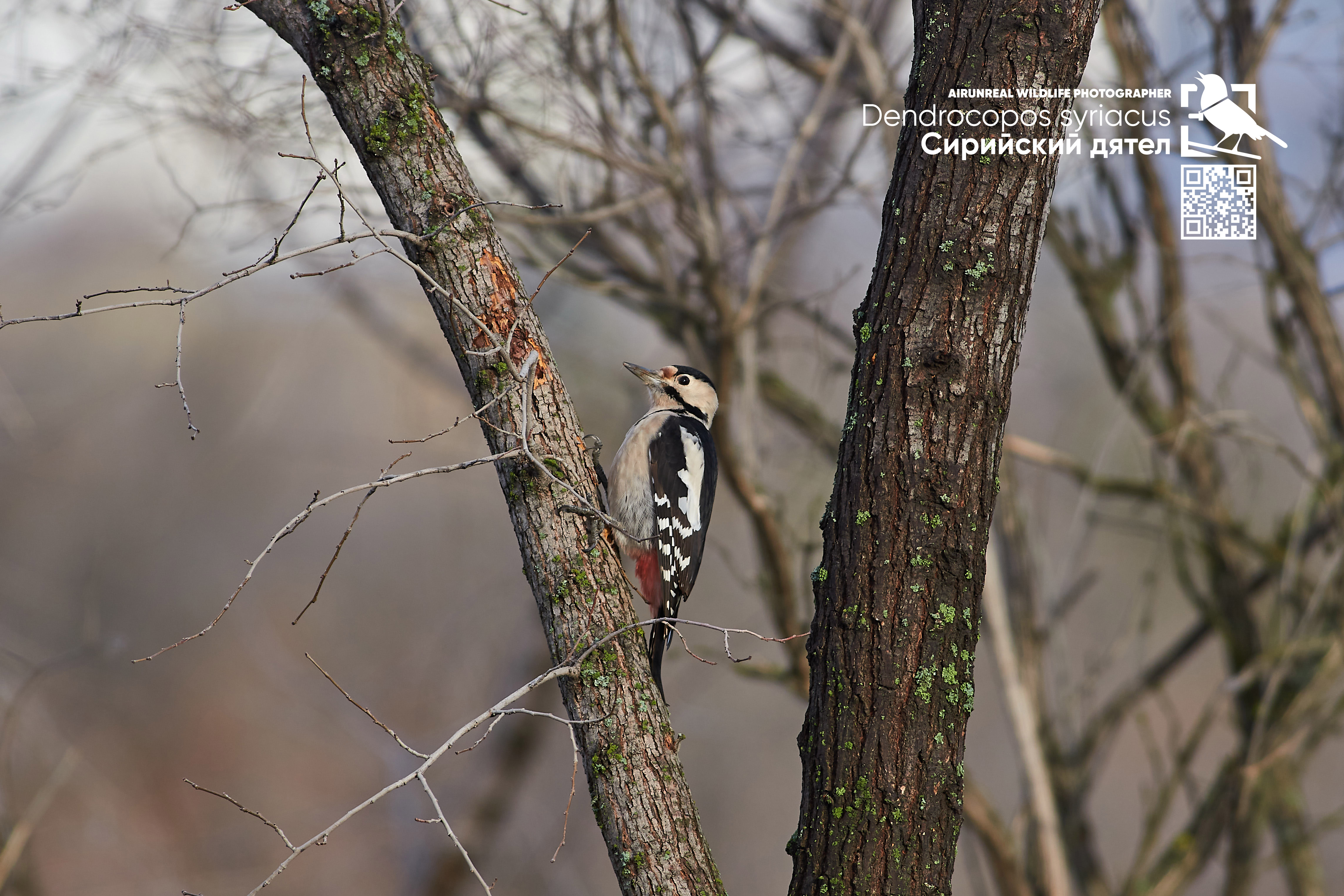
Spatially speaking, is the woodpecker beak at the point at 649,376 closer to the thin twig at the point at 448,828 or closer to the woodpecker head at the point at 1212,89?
the thin twig at the point at 448,828

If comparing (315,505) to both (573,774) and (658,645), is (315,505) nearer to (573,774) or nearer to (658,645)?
(573,774)

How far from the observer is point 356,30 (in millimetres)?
1794

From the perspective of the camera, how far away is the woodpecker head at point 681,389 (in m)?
3.76

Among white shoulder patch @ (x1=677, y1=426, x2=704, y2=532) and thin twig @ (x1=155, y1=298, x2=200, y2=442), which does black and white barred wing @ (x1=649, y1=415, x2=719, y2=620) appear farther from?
thin twig @ (x1=155, y1=298, x2=200, y2=442)

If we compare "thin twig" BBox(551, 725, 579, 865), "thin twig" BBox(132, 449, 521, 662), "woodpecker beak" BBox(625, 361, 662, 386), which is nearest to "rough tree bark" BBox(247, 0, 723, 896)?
"thin twig" BBox(551, 725, 579, 865)

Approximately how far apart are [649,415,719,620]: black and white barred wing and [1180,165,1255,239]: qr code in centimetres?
309

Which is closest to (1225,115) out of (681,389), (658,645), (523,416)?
(681,389)

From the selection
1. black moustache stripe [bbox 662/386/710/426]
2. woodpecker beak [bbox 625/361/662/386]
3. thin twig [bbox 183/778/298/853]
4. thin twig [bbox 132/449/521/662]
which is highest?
woodpecker beak [bbox 625/361/662/386]

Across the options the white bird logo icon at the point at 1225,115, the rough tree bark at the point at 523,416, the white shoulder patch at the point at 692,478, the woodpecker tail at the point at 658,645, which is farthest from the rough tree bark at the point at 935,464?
the white bird logo icon at the point at 1225,115

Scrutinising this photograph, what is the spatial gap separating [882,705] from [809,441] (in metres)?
3.62

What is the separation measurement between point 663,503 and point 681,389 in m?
0.70

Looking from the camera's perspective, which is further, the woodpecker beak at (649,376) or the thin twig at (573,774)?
the woodpecker beak at (649,376)

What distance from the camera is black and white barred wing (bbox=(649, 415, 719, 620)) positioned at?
3254 mm

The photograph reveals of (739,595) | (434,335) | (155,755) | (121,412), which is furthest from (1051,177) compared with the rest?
(155,755)
